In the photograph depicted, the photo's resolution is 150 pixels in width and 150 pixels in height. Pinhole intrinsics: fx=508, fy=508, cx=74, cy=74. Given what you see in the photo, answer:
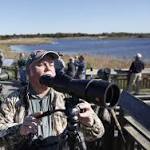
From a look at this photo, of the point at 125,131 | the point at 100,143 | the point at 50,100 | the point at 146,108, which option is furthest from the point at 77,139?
the point at 100,143

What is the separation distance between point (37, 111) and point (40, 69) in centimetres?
31

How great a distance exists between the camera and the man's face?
358 centimetres

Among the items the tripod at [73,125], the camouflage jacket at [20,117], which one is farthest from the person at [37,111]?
the tripod at [73,125]

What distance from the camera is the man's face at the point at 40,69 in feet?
11.8

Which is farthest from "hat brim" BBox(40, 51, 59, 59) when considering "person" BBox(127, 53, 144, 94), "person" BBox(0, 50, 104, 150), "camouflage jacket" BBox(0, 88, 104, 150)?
"person" BBox(127, 53, 144, 94)

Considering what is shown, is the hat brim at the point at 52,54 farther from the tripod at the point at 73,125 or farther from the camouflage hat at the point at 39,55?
the tripod at the point at 73,125

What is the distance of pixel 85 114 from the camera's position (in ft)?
10.4

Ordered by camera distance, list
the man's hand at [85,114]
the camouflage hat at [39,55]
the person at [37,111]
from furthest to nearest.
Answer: the camouflage hat at [39,55] → the person at [37,111] → the man's hand at [85,114]

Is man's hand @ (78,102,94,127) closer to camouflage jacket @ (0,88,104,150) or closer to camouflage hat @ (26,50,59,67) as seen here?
camouflage jacket @ (0,88,104,150)

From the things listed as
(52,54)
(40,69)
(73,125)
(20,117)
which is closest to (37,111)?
(20,117)

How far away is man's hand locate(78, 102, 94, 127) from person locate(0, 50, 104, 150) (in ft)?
0.63

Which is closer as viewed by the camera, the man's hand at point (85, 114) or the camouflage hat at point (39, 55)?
the man's hand at point (85, 114)

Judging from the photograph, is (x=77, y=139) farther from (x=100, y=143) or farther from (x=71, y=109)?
(x=100, y=143)

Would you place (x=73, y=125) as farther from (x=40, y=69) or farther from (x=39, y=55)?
(x=39, y=55)
